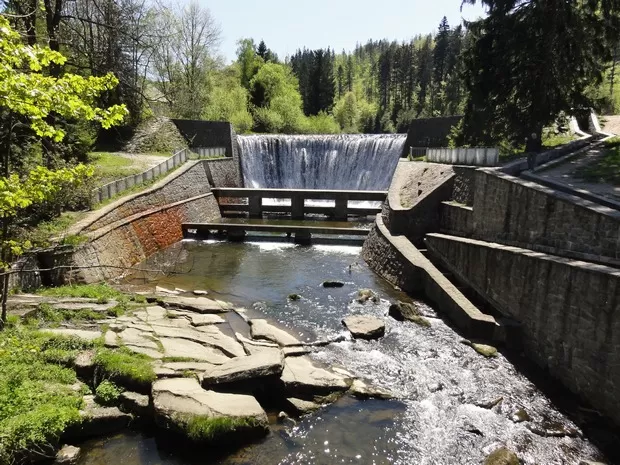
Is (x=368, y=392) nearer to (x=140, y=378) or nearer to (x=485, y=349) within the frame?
(x=485, y=349)

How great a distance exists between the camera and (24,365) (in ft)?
22.1

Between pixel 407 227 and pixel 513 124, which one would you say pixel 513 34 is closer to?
pixel 513 124

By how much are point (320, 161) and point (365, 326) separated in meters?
20.3

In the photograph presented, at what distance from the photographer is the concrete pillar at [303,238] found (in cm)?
1983

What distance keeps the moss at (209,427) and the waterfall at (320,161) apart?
21.1 metres

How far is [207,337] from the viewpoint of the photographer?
9180mm

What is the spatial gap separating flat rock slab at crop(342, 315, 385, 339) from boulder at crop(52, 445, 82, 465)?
5.96m

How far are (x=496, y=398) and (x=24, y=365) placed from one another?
776cm

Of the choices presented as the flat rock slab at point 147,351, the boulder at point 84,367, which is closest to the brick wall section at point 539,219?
the flat rock slab at point 147,351

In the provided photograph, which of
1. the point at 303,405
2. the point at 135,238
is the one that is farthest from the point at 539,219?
the point at 135,238

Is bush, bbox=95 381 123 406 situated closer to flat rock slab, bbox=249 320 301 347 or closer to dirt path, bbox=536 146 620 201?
flat rock slab, bbox=249 320 301 347

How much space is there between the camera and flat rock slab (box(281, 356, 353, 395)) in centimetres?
752

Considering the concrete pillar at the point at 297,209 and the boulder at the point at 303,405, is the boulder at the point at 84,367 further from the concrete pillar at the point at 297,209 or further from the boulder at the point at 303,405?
the concrete pillar at the point at 297,209

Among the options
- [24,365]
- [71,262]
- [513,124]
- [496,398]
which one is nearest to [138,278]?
[71,262]
